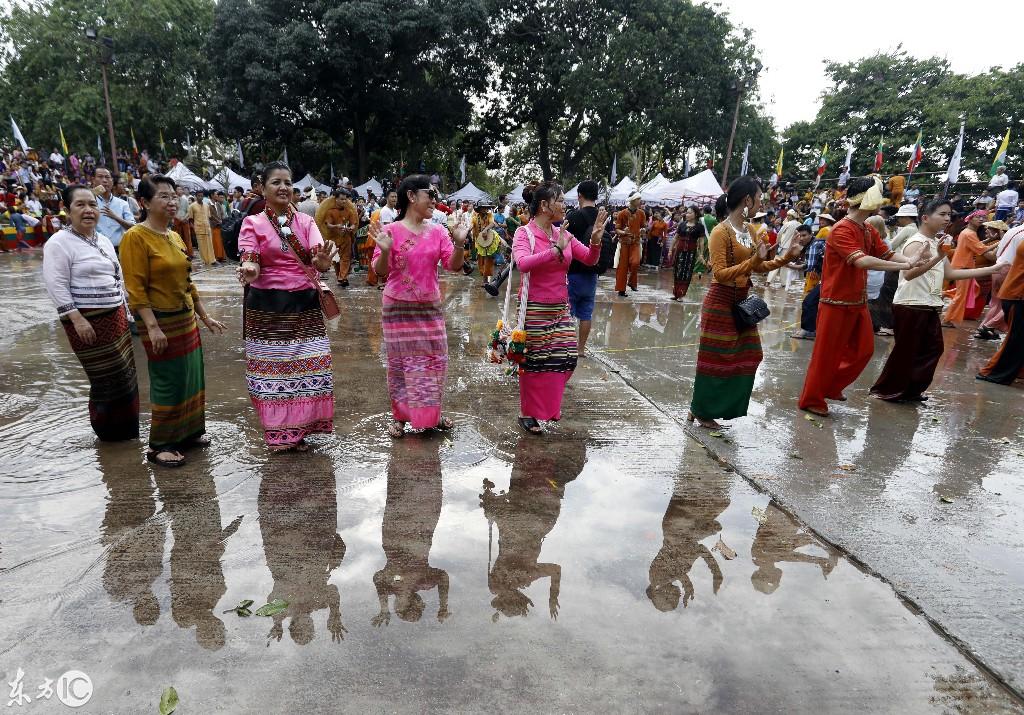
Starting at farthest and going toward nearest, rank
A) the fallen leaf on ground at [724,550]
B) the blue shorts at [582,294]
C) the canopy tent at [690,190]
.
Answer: the canopy tent at [690,190] → the blue shorts at [582,294] → the fallen leaf on ground at [724,550]

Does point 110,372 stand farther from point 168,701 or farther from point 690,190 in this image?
point 690,190

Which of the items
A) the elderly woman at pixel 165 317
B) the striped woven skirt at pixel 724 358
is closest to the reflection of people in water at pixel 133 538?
the elderly woman at pixel 165 317

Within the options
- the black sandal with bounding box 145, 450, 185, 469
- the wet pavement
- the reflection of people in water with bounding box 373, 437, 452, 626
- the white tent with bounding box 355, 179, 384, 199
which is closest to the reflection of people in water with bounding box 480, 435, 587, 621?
the wet pavement

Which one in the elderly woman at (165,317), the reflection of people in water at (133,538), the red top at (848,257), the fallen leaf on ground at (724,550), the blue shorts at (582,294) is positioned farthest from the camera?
the blue shorts at (582,294)

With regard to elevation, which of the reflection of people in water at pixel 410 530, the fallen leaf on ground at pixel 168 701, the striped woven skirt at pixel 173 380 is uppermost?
the striped woven skirt at pixel 173 380

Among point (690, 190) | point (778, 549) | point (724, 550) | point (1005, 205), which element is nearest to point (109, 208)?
point (724, 550)

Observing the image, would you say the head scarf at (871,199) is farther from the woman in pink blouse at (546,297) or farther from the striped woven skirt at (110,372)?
the striped woven skirt at (110,372)

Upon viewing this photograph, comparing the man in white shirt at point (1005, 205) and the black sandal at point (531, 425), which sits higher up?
the man in white shirt at point (1005, 205)

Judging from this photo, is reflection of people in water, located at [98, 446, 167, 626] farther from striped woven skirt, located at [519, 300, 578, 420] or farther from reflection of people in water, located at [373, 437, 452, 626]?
striped woven skirt, located at [519, 300, 578, 420]

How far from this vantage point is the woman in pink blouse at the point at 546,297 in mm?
4180

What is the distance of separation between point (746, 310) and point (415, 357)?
231 centimetres

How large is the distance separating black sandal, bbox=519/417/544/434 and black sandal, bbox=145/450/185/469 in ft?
7.26

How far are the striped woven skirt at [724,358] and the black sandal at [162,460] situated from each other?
3524mm

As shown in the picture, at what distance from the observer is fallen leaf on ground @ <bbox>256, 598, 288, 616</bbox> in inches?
93.5
